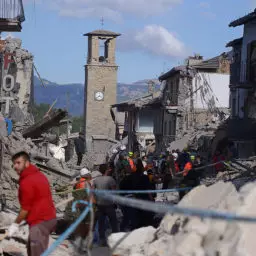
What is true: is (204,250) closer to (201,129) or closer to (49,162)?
(49,162)

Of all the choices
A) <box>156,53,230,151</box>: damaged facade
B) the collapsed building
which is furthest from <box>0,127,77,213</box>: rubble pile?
<box>156,53,230,151</box>: damaged facade

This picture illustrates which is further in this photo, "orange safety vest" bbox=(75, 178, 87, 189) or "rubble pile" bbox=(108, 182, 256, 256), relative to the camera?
"orange safety vest" bbox=(75, 178, 87, 189)

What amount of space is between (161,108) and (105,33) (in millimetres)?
31700

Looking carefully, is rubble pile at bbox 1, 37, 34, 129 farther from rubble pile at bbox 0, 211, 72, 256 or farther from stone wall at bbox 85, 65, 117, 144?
stone wall at bbox 85, 65, 117, 144

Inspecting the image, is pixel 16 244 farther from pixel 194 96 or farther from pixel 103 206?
pixel 194 96

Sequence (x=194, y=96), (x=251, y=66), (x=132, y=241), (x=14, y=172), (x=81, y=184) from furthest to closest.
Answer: (x=194, y=96)
(x=251, y=66)
(x=14, y=172)
(x=81, y=184)
(x=132, y=241)

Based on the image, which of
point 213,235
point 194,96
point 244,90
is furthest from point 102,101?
point 213,235

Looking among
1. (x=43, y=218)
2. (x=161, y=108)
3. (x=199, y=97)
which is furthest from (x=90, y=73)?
(x=43, y=218)

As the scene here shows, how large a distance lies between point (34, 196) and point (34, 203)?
115 mm

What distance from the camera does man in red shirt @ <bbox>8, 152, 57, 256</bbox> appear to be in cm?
991

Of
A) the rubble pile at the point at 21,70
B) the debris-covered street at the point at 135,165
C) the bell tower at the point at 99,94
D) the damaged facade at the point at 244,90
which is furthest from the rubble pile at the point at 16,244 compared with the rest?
the bell tower at the point at 99,94

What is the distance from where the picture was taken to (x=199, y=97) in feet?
181

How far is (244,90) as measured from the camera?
1756 inches

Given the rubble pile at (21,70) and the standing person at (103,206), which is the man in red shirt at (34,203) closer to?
the standing person at (103,206)
